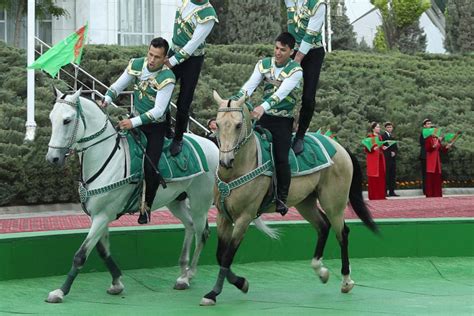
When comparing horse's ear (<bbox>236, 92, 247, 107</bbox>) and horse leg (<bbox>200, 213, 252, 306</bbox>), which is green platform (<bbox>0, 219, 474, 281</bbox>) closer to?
horse leg (<bbox>200, 213, 252, 306</bbox>)

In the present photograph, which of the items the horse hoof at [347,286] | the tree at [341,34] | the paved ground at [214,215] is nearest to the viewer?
the horse hoof at [347,286]

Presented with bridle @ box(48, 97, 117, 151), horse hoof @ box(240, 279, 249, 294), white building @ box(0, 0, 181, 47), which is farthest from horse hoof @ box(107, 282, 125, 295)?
white building @ box(0, 0, 181, 47)

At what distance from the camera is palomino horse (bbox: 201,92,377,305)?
10344 mm

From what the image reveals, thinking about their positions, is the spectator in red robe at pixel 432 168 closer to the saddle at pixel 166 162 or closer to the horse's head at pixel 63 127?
→ the saddle at pixel 166 162

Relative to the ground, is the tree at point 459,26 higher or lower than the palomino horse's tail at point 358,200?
higher

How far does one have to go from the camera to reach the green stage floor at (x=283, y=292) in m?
10.2

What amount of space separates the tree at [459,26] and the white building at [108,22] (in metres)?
15.6

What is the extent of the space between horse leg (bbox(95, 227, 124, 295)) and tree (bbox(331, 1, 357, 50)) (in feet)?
133

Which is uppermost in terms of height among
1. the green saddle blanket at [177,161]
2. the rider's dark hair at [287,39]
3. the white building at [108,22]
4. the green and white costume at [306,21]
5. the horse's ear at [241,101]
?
the white building at [108,22]

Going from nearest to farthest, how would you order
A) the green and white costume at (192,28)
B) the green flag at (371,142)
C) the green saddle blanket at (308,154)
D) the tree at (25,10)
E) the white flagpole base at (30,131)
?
the green saddle blanket at (308,154)
the green and white costume at (192,28)
the white flagpole base at (30,131)
the green flag at (371,142)
the tree at (25,10)

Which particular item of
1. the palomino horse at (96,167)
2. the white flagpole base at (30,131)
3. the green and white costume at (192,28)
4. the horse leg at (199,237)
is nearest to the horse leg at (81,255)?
the palomino horse at (96,167)

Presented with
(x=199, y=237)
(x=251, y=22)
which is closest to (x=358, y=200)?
(x=199, y=237)

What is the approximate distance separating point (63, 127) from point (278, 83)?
227 centimetres

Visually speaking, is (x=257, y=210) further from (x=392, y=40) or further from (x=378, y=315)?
(x=392, y=40)
